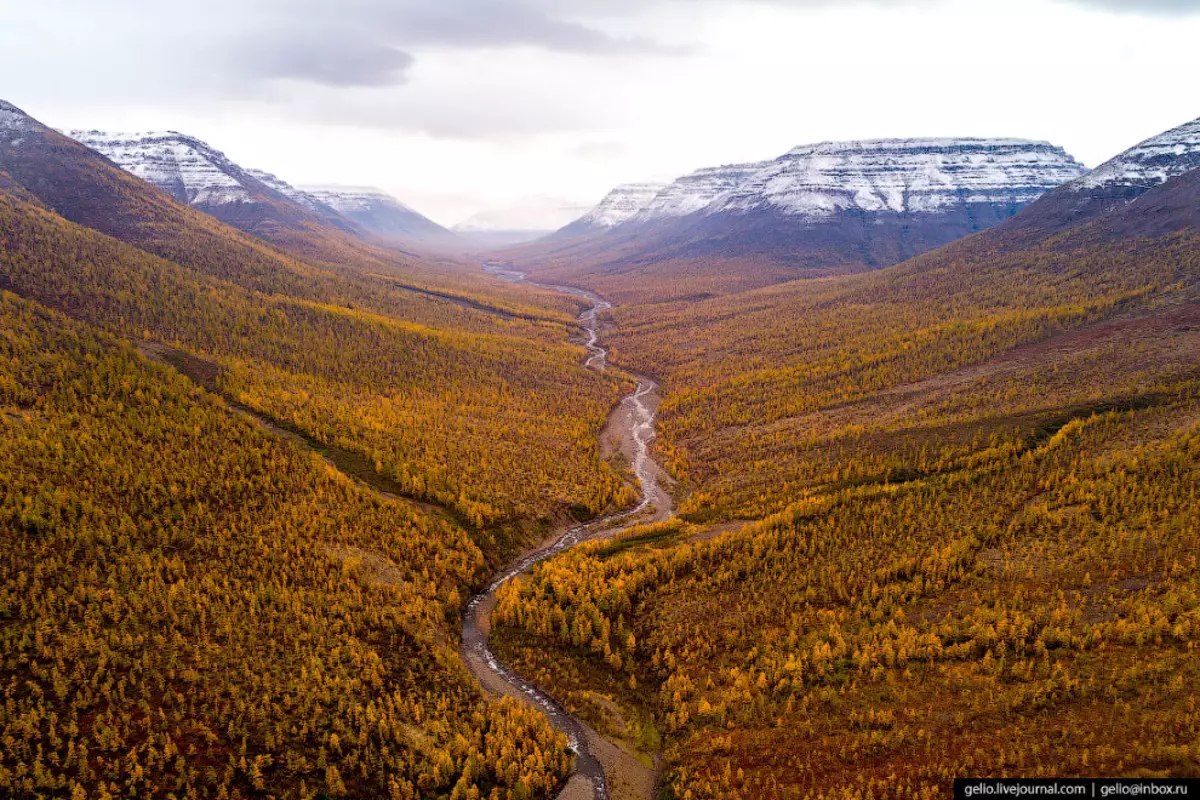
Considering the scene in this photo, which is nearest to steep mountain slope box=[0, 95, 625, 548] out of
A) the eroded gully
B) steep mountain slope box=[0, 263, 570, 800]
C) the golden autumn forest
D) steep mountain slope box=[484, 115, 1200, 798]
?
the golden autumn forest

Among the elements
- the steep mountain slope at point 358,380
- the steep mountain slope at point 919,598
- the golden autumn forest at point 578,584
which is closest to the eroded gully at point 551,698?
the golden autumn forest at point 578,584

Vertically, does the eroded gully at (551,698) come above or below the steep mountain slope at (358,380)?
below

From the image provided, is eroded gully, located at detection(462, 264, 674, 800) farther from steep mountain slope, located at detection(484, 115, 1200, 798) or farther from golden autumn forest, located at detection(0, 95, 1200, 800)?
steep mountain slope, located at detection(484, 115, 1200, 798)

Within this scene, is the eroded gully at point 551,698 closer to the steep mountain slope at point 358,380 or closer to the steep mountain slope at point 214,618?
the steep mountain slope at point 214,618

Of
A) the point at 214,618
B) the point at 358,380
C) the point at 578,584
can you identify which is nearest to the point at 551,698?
the point at 578,584

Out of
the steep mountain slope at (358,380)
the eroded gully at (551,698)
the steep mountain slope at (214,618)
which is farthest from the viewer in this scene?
the steep mountain slope at (358,380)

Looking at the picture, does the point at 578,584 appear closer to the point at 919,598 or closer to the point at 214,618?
the point at 214,618

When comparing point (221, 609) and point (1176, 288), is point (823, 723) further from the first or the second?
point (1176, 288)
